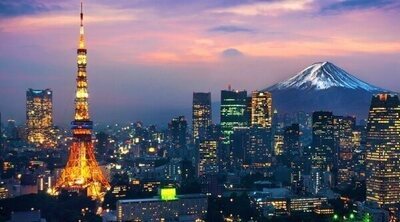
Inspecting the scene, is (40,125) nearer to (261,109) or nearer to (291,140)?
(291,140)

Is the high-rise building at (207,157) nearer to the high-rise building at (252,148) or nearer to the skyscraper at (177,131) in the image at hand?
the high-rise building at (252,148)

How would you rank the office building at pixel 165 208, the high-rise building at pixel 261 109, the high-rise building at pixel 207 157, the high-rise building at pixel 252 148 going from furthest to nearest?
the high-rise building at pixel 261 109 < the high-rise building at pixel 252 148 < the high-rise building at pixel 207 157 < the office building at pixel 165 208

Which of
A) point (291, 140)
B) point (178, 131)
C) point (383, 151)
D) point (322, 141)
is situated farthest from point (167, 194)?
point (178, 131)

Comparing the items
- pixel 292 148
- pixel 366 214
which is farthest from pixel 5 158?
pixel 292 148

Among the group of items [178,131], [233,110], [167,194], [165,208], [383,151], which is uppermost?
[233,110]

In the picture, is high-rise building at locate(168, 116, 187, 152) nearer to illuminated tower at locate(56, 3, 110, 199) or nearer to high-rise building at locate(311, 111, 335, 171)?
high-rise building at locate(311, 111, 335, 171)

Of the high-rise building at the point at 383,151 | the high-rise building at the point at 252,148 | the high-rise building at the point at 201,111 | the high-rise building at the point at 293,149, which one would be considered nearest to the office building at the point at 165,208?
the high-rise building at the point at 383,151
